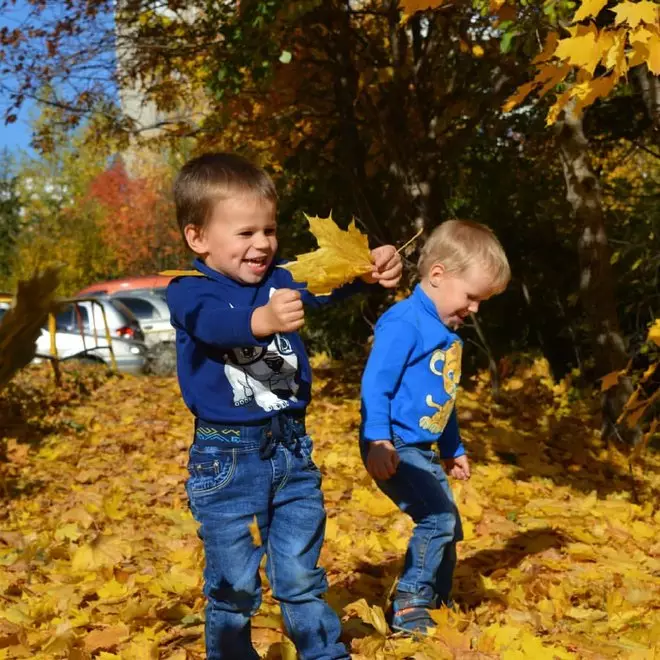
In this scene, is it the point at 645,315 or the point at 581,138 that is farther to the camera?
the point at 645,315

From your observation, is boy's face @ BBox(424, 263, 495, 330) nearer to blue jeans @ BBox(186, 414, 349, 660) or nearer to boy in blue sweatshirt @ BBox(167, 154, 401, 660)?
boy in blue sweatshirt @ BBox(167, 154, 401, 660)

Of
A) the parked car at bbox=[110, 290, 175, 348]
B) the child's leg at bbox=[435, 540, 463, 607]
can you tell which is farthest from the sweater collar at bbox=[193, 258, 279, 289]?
the parked car at bbox=[110, 290, 175, 348]

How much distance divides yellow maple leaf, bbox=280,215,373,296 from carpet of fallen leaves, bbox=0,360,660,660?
129cm

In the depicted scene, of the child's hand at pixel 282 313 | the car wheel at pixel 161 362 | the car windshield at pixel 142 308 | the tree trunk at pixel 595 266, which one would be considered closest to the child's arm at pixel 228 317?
the child's hand at pixel 282 313

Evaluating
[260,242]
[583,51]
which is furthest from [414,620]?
[583,51]

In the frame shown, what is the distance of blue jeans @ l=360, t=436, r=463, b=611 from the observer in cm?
308

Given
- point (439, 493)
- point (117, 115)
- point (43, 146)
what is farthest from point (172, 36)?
point (439, 493)

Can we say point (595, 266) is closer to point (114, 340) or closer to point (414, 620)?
point (414, 620)

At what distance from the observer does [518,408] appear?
818cm

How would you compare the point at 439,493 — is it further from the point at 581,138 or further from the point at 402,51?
the point at 402,51

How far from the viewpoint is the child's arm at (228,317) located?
216 centimetres

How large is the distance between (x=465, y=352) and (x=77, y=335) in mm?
6725

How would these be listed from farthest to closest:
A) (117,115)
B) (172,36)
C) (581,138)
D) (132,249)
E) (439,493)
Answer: (132,249) → (117,115) → (172,36) → (581,138) → (439,493)

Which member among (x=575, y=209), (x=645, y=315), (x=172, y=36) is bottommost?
(x=645, y=315)
